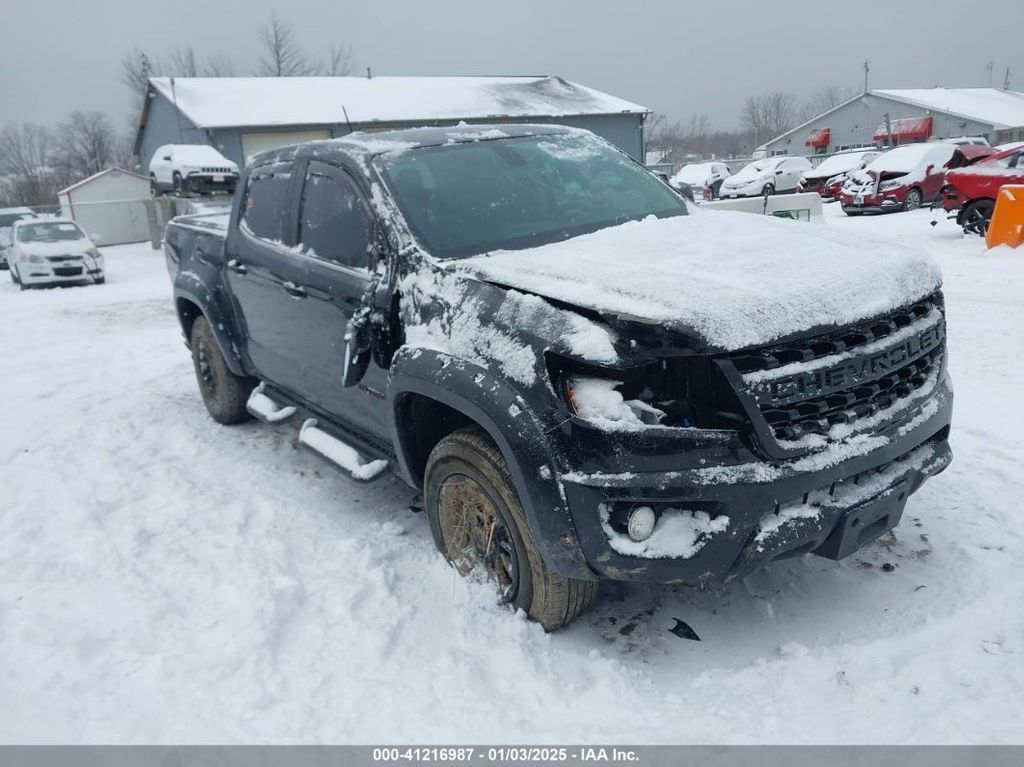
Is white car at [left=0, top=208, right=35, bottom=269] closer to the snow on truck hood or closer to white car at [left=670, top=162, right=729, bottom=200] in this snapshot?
the snow on truck hood

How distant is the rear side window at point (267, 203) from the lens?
4410mm

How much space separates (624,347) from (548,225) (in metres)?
1.32

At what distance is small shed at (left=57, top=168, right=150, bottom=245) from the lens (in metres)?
26.6

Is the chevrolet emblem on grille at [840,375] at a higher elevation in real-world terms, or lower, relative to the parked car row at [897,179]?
higher

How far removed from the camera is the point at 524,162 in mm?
3992

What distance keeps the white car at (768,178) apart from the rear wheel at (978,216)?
14376mm

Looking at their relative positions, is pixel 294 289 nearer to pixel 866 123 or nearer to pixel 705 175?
pixel 705 175

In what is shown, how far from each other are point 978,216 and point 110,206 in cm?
2602

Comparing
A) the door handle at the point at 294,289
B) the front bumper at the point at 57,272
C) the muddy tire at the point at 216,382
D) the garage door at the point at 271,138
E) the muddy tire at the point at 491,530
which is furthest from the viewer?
the garage door at the point at 271,138

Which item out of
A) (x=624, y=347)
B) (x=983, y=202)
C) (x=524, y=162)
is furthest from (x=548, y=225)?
(x=983, y=202)

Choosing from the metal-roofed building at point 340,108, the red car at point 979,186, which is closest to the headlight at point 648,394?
the red car at point 979,186

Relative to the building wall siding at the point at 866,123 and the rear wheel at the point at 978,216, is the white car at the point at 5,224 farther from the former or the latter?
the building wall siding at the point at 866,123

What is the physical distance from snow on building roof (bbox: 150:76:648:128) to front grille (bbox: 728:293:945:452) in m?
22.8

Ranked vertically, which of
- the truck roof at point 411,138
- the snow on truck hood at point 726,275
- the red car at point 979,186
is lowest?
the red car at point 979,186
